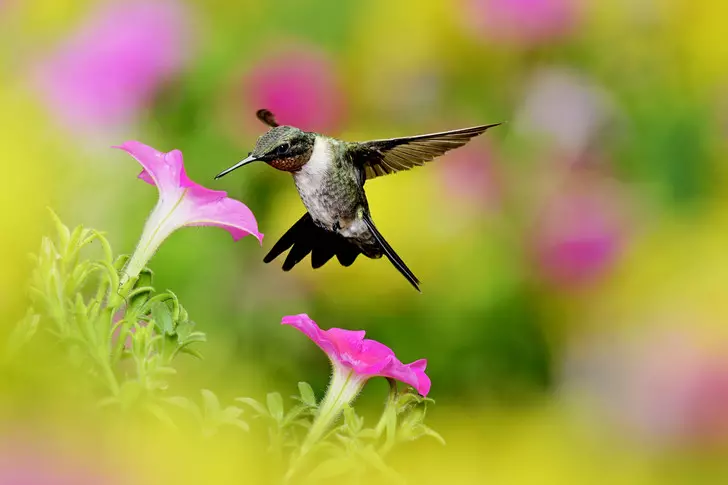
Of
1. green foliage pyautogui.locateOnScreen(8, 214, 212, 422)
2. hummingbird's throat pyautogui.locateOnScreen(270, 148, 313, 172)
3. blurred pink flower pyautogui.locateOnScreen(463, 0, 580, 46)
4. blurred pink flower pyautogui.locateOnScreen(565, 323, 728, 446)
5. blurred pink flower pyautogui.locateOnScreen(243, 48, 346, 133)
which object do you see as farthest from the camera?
blurred pink flower pyautogui.locateOnScreen(463, 0, 580, 46)

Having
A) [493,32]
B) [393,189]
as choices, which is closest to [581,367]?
[393,189]

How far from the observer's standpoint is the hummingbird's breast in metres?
0.44


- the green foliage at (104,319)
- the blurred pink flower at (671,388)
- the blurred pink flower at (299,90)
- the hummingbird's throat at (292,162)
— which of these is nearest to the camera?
the green foliage at (104,319)

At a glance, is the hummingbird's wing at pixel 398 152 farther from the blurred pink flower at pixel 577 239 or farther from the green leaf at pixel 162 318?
the blurred pink flower at pixel 577 239

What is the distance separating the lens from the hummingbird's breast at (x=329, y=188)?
0.44 meters

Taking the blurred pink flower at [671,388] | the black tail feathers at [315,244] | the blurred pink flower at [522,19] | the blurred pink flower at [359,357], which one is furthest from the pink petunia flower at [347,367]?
the blurred pink flower at [522,19]

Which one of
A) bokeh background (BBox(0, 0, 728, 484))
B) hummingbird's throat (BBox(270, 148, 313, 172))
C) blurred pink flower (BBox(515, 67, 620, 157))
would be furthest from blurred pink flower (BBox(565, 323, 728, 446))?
hummingbird's throat (BBox(270, 148, 313, 172))

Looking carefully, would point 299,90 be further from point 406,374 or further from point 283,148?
point 406,374

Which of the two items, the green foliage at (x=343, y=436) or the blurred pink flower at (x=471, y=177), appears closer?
the green foliage at (x=343, y=436)

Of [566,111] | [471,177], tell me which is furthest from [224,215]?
[566,111]

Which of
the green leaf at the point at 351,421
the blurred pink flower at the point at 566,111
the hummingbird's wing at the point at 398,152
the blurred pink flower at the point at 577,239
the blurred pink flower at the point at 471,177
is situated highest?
the hummingbird's wing at the point at 398,152

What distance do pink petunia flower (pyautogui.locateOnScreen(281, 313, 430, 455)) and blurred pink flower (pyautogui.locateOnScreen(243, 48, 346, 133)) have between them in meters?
0.67

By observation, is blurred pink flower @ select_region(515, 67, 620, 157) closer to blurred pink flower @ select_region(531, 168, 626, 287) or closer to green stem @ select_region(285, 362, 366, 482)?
blurred pink flower @ select_region(531, 168, 626, 287)

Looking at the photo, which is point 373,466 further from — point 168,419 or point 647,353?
point 647,353
